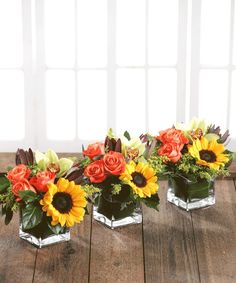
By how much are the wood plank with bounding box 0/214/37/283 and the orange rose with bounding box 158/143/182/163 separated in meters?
0.57

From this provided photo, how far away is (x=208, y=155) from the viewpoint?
3113 mm

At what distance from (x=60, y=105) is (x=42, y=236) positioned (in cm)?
150

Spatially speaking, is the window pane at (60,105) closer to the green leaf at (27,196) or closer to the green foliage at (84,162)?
the green foliage at (84,162)

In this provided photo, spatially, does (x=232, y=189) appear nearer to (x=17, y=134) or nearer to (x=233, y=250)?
(x=233, y=250)

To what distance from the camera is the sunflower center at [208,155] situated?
3107 mm

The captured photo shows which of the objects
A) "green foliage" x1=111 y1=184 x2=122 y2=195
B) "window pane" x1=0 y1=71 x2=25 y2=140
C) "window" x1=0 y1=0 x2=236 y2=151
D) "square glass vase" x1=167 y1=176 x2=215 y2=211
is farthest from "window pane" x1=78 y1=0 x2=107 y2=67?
"green foliage" x1=111 y1=184 x2=122 y2=195

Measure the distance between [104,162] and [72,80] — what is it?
1402 mm

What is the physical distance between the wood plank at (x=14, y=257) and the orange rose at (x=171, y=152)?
565 millimetres

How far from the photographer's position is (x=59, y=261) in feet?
9.22

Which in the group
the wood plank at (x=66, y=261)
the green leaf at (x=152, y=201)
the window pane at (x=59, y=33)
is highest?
the window pane at (x=59, y=33)

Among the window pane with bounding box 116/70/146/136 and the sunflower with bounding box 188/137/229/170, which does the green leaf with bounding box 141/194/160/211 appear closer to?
the sunflower with bounding box 188/137/229/170

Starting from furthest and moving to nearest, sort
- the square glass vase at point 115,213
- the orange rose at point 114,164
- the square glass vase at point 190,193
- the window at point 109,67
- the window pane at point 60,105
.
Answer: the window pane at point 60,105, the window at point 109,67, the square glass vase at point 190,193, the square glass vase at point 115,213, the orange rose at point 114,164

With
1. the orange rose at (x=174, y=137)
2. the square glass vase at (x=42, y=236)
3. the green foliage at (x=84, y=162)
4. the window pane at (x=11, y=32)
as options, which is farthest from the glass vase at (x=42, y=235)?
the window pane at (x=11, y=32)

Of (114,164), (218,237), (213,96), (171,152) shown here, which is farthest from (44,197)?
(213,96)
